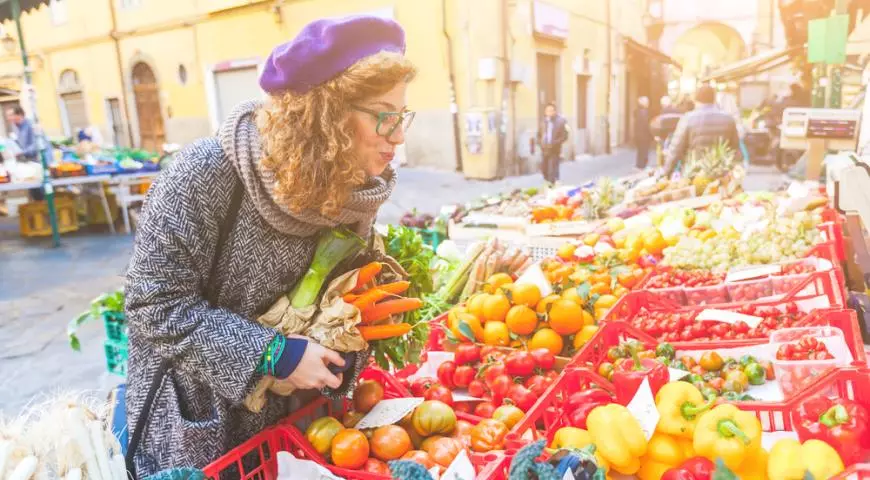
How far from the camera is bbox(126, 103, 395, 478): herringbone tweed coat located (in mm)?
1428

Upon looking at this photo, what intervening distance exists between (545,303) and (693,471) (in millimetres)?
1181

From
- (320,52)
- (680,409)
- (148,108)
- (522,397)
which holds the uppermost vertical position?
(148,108)

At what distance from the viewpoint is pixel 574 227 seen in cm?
461

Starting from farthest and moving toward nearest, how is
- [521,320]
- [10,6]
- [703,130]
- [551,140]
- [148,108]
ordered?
[148,108] → [551,140] → [10,6] → [703,130] → [521,320]

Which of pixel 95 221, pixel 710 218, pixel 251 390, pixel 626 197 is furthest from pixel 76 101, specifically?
pixel 251 390

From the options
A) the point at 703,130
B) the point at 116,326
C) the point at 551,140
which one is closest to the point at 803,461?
the point at 116,326

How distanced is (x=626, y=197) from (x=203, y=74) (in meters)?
10.1

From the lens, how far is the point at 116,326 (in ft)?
10.1

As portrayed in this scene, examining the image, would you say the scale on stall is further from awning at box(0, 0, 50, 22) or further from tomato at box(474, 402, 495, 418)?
awning at box(0, 0, 50, 22)

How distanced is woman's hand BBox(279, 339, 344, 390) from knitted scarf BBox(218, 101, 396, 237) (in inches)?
11.5

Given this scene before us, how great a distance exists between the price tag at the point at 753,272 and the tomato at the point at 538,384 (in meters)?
1.31

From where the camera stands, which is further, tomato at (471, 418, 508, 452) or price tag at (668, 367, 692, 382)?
price tag at (668, 367, 692, 382)

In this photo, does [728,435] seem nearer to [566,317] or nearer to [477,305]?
[566,317]

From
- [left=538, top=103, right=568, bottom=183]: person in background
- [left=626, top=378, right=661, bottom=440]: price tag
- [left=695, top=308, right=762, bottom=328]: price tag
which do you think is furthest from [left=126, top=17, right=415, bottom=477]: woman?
[left=538, top=103, right=568, bottom=183]: person in background
